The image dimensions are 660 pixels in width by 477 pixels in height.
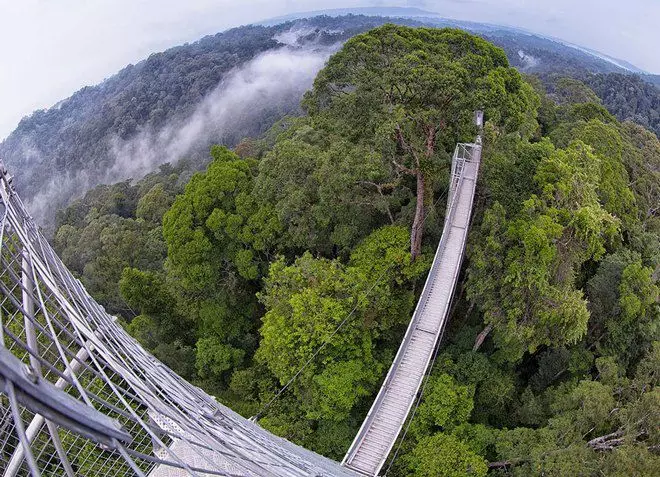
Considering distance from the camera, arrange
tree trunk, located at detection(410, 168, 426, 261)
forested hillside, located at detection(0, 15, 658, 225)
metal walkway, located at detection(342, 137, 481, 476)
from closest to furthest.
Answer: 1. metal walkway, located at detection(342, 137, 481, 476)
2. tree trunk, located at detection(410, 168, 426, 261)
3. forested hillside, located at detection(0, 15, 658, 225)

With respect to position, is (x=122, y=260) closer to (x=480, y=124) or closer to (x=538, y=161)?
(x=480, y=124)

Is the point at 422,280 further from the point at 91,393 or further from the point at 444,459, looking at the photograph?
the point at 91,393

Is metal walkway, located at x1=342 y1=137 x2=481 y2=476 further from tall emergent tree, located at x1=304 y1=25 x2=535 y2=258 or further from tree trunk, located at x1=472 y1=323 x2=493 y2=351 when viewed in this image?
tree trunk, located at x1=472 y1=323 x2=493 y2=351

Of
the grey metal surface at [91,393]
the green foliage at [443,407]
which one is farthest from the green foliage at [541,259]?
the grey metal surface at [91,393]

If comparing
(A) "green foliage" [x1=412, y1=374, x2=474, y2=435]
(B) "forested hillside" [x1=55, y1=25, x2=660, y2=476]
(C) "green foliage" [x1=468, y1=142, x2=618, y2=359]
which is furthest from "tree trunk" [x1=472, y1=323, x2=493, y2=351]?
(A) "green foliage" [x1=412, y1=374, x2=474, y2=435]

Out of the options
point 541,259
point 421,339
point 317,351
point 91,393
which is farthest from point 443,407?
point 91,393

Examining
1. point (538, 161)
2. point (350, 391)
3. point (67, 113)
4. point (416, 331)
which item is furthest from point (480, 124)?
point (67, 113)
